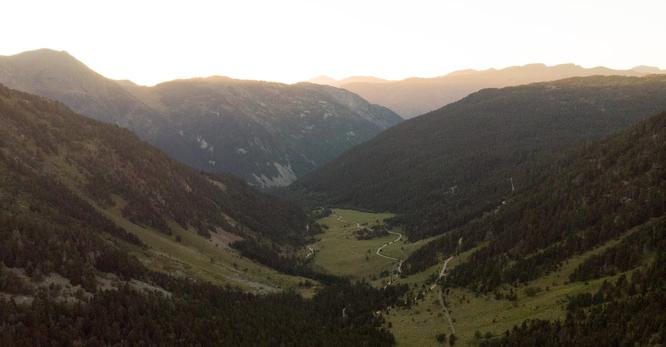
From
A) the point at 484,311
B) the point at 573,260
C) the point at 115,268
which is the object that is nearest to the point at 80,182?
the point at 115,268

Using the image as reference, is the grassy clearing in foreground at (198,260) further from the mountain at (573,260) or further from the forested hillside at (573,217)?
the forested hillside at (573,217)

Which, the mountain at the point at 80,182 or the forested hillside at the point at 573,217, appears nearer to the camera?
the forested hillside at the point at 573,217

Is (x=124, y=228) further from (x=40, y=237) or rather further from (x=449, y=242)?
(x=449, y=242)

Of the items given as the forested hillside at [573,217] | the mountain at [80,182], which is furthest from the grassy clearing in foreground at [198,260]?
the forested hillside at [573,217]

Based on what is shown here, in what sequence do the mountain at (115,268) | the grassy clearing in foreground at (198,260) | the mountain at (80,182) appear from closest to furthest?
the mountain at (115,268), the mountain at (80,182), the grassy clearing in foreground at (198,260)

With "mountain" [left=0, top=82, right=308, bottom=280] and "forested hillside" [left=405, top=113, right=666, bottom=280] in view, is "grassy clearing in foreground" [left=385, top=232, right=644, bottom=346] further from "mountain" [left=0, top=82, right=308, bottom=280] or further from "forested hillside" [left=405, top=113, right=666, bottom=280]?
"mountain" [left=0, top=82, right=308, bottom=280]

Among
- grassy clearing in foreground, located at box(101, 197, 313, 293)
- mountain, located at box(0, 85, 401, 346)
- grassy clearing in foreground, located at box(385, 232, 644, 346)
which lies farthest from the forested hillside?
grassy clearing in foreground, located at box(101, 197, 313, 293)

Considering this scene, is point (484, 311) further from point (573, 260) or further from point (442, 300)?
point (573, 260)

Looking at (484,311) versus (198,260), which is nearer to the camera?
(484,311)

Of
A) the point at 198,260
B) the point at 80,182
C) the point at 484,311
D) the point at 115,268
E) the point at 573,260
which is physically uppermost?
the point at 80,182
